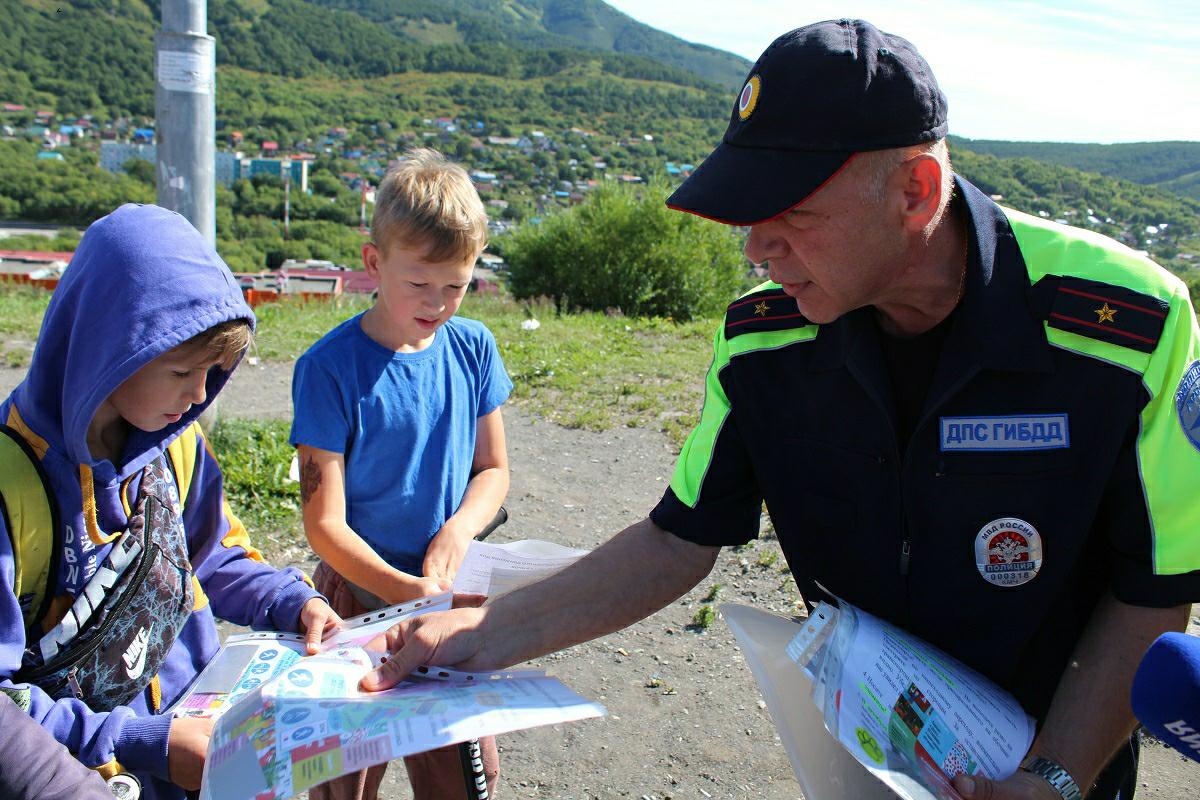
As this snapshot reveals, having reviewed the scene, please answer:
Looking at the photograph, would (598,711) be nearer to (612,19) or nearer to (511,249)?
(511,249)

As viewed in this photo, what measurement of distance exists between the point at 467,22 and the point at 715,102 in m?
65.3

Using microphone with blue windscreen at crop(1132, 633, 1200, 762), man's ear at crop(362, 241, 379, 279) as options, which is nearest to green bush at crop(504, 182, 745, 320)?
man's ear at crop(362, 241, 379, 279)

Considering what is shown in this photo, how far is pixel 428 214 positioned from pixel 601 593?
1.09 m

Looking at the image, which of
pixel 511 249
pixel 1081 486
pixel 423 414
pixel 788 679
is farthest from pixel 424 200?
pixel 511 249

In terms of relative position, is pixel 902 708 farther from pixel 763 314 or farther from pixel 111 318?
pixel 111 318

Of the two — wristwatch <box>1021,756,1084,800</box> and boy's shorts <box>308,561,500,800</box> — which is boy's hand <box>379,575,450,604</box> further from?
wristwatch <box>1021,756,1084,800</box>

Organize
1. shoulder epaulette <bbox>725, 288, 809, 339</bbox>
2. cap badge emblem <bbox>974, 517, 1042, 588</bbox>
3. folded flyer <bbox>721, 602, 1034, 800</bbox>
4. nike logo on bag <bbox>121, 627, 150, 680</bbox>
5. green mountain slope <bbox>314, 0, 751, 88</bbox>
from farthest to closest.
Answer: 1. green mountain slope <bbox>314, 0, 751, 88</bbox>
2. shoulder epaulette <bbox>725, 288, 809, 339</bbox>
3. nike logo on bag <bbox>121, 627, 150, 680</bbox>
4. cap badge emblem <bbox>974, 517, 1042, 588</bbox>
5. folded flyer <bbox>721, 602, 1034, 800</bbox>

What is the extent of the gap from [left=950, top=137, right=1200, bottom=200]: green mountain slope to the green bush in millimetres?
5685

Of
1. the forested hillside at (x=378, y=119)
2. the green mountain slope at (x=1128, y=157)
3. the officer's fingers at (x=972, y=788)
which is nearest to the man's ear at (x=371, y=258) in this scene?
the officer's fingers at (x=972, y=788)

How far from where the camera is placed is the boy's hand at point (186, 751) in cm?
168

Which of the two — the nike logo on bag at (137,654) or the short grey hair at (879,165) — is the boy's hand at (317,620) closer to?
the nike logo on bag at (137,654)

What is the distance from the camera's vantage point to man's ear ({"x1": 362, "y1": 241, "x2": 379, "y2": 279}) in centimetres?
254

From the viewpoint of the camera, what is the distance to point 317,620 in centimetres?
199

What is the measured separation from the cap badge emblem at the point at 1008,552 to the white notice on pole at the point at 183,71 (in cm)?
431
